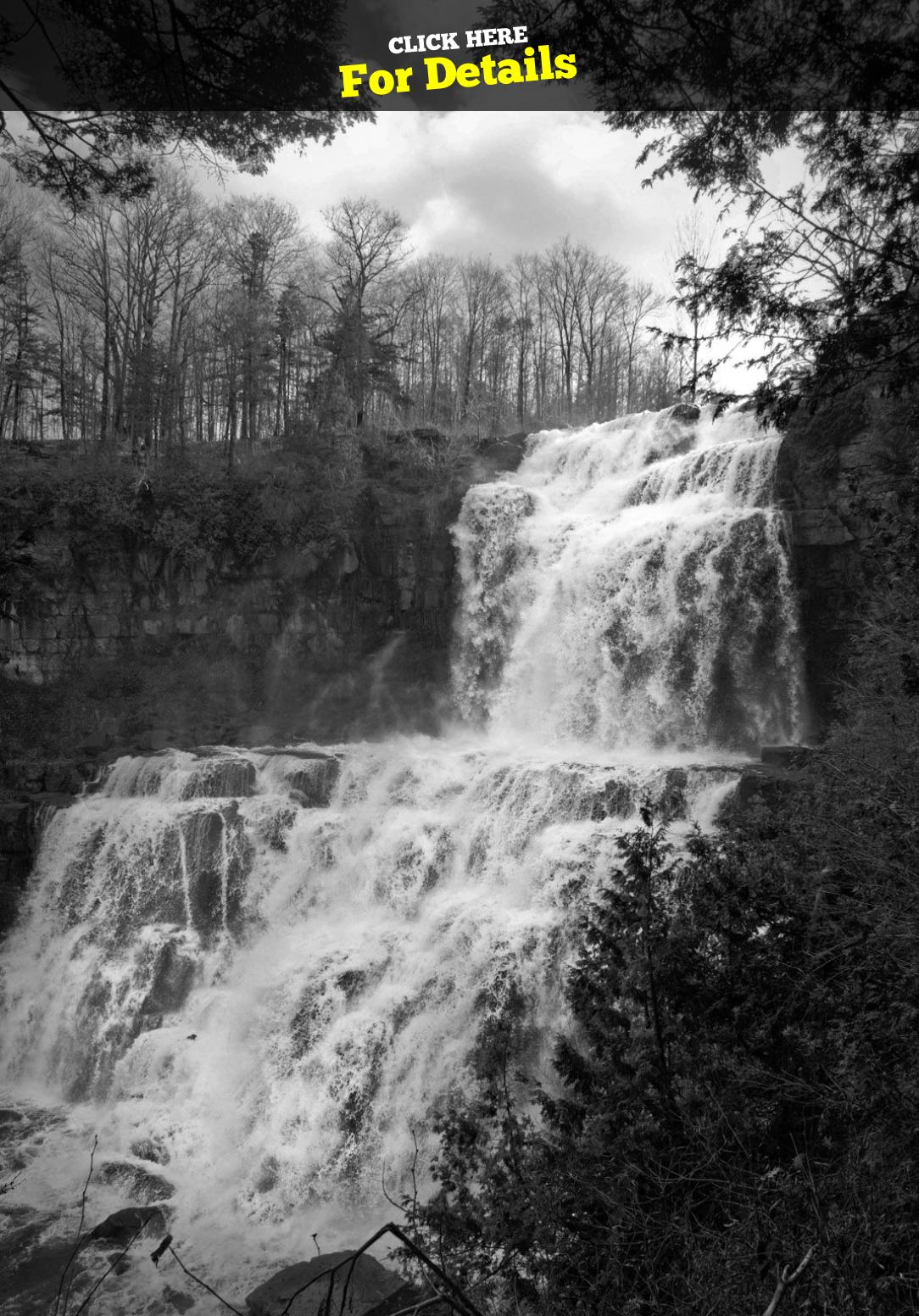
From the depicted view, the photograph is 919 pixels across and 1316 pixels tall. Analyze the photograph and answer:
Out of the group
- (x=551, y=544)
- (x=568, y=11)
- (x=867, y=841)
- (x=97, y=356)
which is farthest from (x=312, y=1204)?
(x=97, y=356)

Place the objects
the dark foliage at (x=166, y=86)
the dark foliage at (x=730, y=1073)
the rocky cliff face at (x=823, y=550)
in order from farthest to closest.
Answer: the rocky cliff face at (x=823, y=550)
the dark foliage at (x=730, y=1073)
the dark foliage at (x=166, y=86)

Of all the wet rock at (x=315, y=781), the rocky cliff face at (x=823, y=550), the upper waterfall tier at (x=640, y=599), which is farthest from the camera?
the upper waterfall tier at (x=640, y=599)

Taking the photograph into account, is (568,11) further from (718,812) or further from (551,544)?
(551,544)

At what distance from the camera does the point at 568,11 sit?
3.83m

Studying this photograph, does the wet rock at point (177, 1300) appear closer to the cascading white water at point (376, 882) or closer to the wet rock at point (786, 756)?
the cascading white water at point (376, 882)

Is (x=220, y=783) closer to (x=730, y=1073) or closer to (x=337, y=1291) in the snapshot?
(x=337, y=1291)

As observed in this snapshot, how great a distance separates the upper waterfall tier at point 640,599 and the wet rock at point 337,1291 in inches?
403

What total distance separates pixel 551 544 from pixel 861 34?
15.0 meters

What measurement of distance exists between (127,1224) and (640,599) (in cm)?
1299

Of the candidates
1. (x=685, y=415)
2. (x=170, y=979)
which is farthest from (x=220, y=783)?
(x=685, y=415)

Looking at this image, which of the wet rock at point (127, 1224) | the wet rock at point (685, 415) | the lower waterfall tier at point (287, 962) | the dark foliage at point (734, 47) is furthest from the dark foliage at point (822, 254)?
the wet rock at point (685, 415)

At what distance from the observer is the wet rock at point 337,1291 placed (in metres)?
7.32

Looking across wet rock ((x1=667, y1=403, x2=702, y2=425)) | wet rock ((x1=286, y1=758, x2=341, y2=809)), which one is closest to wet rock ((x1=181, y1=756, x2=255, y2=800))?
wet rock ((x1=286, y1=758, x2=341, y2=809))

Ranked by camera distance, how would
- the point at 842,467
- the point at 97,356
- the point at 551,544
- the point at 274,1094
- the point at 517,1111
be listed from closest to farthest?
the point at 517,1111 < the point at 274,1094 < the point at 842,467 < the point at 551,544 < the point at 97,356
